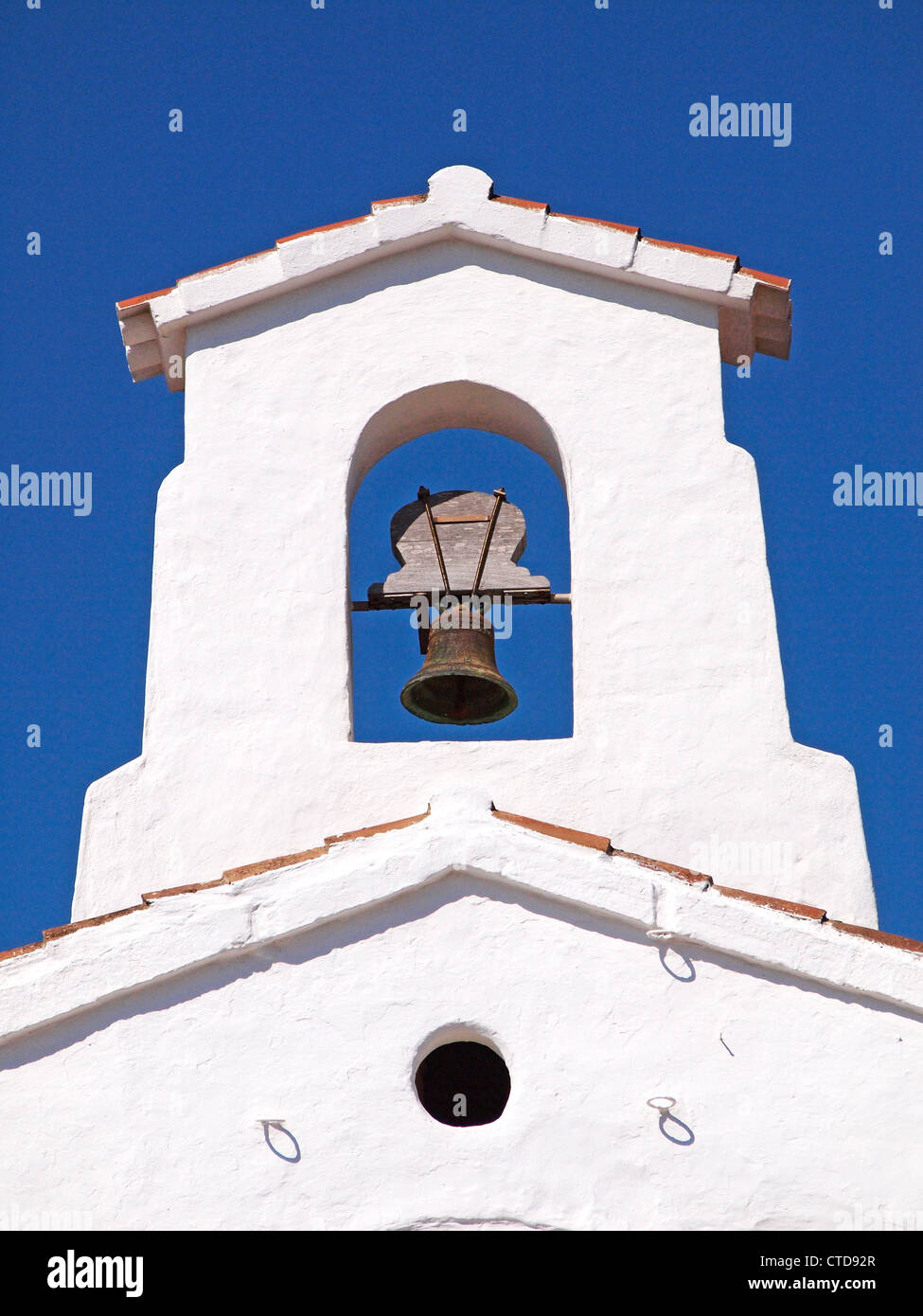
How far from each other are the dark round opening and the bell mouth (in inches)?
68.6

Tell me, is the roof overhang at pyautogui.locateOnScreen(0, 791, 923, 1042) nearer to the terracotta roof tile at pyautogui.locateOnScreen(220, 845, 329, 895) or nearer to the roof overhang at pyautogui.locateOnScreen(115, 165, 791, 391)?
the terracotta roof tile at pyautogui.locateOnScreen(220, 845, 329, 895)

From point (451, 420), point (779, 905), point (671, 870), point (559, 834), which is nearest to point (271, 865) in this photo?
point (559, 834)

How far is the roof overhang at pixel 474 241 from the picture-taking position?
949 centimetres

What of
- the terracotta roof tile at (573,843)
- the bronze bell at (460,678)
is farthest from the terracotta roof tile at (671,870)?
the bronze bell at (460,678)

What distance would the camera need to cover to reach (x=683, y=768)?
851 cm

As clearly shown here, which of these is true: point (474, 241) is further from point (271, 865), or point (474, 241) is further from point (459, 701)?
point (271, 865)

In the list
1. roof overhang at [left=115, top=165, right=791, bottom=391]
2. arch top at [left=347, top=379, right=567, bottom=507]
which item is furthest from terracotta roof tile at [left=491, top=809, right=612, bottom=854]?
roof overhang at [left=115, top=165, right=791, bottom=391]

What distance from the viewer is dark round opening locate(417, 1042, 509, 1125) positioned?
788cm

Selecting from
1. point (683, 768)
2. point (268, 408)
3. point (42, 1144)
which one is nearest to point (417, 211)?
point (268, 408)

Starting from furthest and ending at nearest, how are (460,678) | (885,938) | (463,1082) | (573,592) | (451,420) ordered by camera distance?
(451,420) → (460,678) → (573,592) → (463,1082) → (885,938)

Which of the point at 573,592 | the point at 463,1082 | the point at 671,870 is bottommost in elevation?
the point at 463,1082

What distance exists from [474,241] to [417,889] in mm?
3908

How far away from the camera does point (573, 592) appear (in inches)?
352
